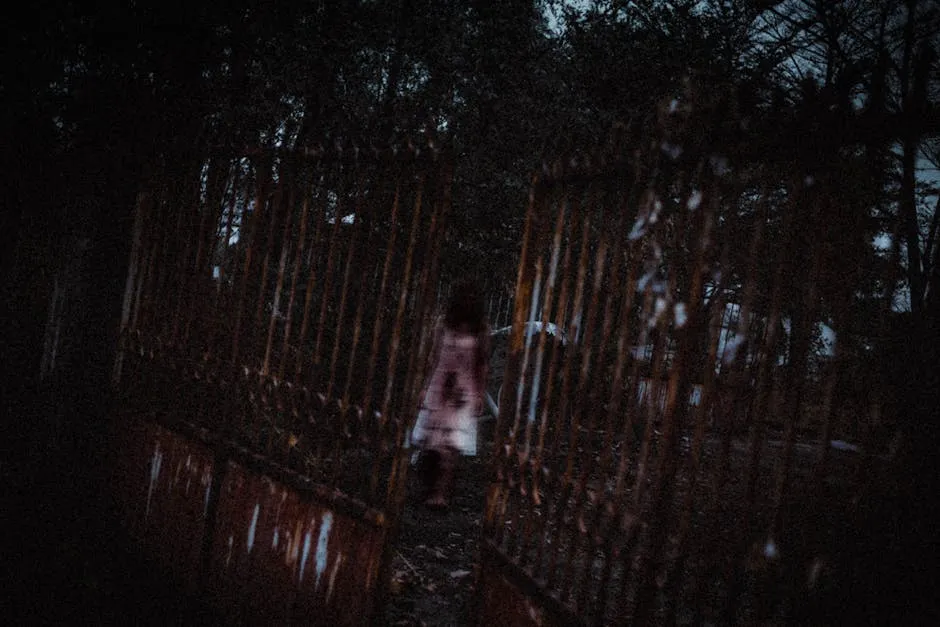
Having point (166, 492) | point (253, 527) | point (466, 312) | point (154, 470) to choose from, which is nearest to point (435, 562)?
point (253, 527)

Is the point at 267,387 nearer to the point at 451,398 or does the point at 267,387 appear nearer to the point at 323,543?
the point at 323,543

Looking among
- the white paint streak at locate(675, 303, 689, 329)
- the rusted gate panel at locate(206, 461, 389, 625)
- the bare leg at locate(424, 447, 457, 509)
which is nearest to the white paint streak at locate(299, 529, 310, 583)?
the rusted gate panel at locate(206, 461, 389, 625)

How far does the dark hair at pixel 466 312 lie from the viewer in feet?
19.6

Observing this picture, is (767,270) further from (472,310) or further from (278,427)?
(278,427)

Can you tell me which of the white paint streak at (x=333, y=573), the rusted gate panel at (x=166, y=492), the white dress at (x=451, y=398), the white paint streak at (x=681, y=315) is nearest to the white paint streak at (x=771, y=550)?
the white paint streak at (x=681, y=315)

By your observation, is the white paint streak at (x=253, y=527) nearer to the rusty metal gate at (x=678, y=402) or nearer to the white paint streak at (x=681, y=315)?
the rusty metal gate at (x=678, y=402)

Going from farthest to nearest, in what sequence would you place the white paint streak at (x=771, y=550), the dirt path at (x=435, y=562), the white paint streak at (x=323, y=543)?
the dirt path at (x=435, y=562), the white paint streak at (x=323, y=543), the white paint streak at (x=771, y=550)

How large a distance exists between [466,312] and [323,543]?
10.6 feet

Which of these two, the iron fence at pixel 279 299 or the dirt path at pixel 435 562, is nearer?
the iron fence at pixel 279 299

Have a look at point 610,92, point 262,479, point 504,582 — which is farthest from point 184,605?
point 610,92

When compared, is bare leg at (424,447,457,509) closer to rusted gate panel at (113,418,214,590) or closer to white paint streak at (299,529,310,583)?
rusted gate panel at (113,418,214,590)

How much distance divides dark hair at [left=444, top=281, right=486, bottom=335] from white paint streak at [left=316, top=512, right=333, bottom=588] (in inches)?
121

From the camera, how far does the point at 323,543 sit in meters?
3.14

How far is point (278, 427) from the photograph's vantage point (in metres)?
3.63
